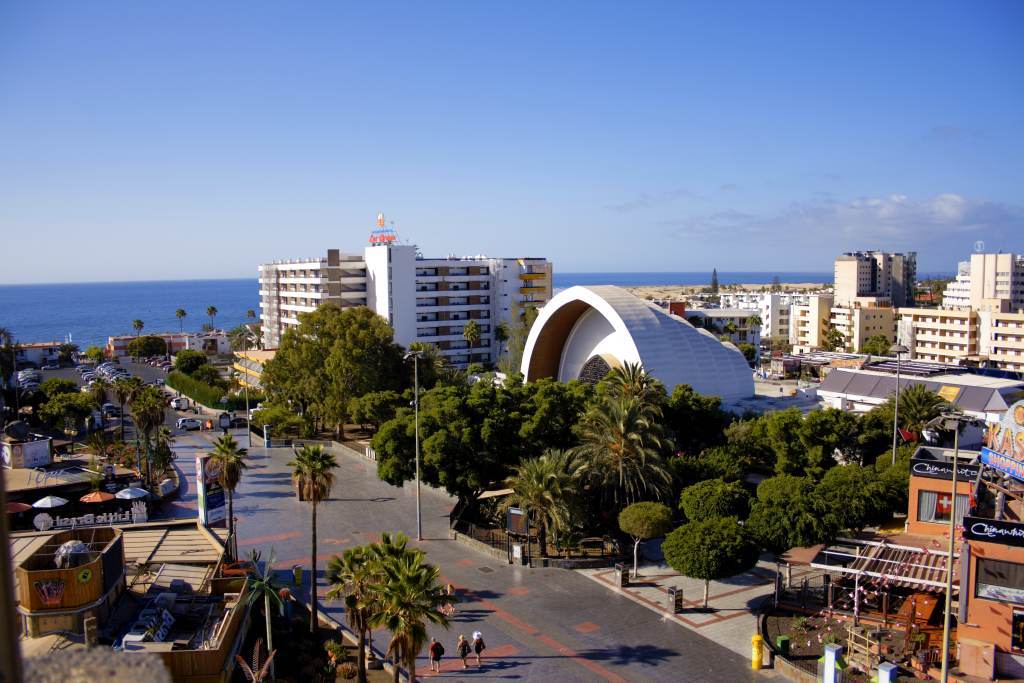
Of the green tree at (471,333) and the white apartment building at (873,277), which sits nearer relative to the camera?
the green tree at (471,333)

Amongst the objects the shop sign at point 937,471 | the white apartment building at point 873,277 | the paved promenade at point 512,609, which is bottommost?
the paved promenade at point 512,609

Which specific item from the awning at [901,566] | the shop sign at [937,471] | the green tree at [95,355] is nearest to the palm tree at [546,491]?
the awning at [901,566]

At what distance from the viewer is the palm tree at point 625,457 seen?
110 ft

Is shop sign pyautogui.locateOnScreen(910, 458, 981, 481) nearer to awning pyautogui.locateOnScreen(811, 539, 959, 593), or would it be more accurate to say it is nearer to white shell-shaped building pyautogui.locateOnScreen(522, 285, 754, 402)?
awning pyautogui.locateOnScreen(811, 539, 959, 593)

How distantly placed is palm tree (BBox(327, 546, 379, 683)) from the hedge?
52.2 meters

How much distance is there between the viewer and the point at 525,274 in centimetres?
9806

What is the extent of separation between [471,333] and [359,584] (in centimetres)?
7138

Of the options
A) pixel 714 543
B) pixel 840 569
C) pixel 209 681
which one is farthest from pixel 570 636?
pixel 209 681

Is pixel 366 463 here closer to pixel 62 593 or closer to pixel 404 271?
pixel 62 593

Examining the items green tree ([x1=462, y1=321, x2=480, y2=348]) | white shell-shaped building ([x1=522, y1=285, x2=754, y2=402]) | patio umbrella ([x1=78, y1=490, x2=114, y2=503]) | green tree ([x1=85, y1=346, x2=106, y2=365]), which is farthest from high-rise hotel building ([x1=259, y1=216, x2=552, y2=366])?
patio umbrella ([x1=78, y1=490, x2=114, y2=503])

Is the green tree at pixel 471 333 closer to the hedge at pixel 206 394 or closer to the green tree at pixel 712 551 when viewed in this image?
the hedge at pixel 206 394

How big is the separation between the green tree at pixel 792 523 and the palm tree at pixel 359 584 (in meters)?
14.4

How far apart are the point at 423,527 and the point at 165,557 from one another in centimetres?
1286

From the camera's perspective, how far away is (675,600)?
26500mm
